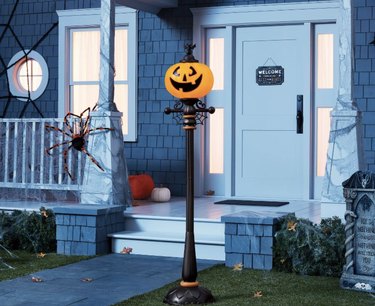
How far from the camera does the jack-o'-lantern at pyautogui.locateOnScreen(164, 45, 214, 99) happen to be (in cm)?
633

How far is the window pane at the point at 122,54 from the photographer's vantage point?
11.4 m

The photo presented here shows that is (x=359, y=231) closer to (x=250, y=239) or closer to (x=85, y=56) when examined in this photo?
(x=250, y=239)

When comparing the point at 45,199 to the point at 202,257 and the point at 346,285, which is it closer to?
the point at 202,257

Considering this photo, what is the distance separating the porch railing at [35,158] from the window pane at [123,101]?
4.52ft

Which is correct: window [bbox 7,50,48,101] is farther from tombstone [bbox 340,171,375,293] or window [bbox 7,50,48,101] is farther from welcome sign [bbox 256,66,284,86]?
tombstone [bbox 340,171,375,293]

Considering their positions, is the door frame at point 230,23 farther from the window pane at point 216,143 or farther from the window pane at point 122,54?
the window pane at point 122,54

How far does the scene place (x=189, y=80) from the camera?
6.33m

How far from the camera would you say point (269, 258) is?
A: 776 cm

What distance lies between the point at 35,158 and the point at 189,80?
170 inches

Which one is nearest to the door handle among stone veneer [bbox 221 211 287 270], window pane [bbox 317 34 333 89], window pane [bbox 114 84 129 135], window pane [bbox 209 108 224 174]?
window pane [bbox 317 34 333 89]

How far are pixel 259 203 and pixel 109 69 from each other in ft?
7.49

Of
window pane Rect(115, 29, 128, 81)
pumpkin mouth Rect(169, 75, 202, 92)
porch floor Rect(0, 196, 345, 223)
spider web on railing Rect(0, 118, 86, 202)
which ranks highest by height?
window pane Rect(115, 29, 128, 81)

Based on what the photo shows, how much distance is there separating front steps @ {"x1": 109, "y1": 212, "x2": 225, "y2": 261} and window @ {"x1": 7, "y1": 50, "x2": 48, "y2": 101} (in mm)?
3468

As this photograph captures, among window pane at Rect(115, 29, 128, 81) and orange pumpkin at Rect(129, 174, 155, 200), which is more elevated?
window pane at Rect(115, 29, 128, 81)
